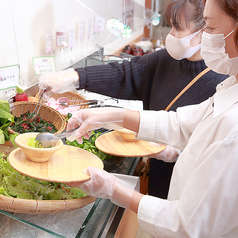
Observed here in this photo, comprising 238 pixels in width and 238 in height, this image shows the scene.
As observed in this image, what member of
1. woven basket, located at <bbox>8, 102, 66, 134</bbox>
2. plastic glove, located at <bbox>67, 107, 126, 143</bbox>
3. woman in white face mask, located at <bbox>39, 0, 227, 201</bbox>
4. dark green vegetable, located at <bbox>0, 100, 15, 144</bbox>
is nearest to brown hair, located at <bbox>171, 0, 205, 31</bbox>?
woman in white face mask, located at <bbox>39, 0, 227, 201</bbox>

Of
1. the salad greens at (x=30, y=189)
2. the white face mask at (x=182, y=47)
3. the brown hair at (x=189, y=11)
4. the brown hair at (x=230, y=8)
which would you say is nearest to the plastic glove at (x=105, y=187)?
the salad greens at (x=30, y=189)

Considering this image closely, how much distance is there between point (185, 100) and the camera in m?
1.51

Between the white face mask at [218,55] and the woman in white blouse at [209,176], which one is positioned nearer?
the woman in white blouse at [209,176]

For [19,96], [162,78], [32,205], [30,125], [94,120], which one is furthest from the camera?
[19,96]

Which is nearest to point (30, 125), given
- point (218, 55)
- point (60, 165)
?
point (60, 165)

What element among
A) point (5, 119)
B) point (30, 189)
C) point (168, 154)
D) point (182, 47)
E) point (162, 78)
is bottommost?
point (168, 154)

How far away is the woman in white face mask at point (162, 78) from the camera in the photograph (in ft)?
4.80

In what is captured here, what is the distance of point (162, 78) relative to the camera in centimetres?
168

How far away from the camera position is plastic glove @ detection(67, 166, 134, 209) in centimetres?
95

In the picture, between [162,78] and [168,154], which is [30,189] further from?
[162,78]

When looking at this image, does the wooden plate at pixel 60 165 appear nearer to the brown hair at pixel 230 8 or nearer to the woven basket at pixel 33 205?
the woven basket at pixel 33 205

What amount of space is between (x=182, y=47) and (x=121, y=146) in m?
0.66

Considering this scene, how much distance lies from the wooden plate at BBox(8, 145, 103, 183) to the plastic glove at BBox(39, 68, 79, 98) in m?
0.53

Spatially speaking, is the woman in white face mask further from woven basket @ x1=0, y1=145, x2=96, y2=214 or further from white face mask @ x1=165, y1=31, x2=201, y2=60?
woven basket @ x1=0, y1=145, x2=96, y2=214
